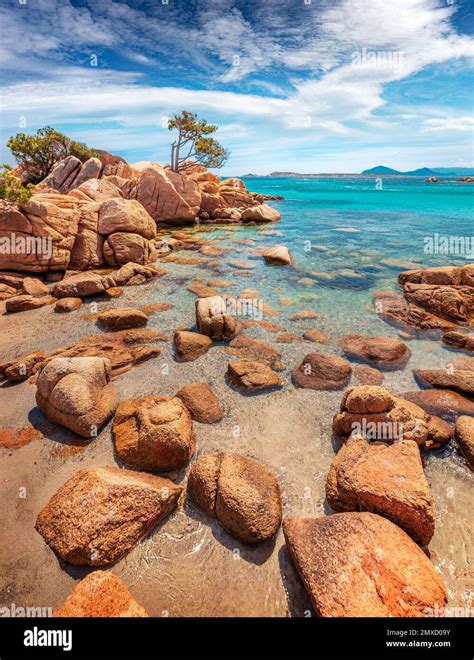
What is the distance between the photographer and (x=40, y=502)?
4695mm

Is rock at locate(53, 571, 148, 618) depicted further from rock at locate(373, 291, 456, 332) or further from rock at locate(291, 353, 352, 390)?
rock at locate(373, 291, 456, 332)

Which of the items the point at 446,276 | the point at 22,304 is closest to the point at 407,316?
the point at 446,276

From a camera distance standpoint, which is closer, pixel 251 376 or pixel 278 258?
pixel 251 376

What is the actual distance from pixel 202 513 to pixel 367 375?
17.8 ft

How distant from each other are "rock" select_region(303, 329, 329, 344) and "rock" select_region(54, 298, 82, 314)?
8.56 m

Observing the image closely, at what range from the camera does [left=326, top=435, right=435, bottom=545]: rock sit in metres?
4.07

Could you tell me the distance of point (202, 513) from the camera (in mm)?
4621

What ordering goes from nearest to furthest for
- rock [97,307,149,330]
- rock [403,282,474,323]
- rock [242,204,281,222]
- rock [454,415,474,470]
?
1. rock [454,415,474,470]
2. rock [97,307,149,330]
3. rock [403,282,474,323]
4. rock [242,204,281,222]

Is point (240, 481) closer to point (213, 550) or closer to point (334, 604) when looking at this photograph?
point (213, 550)

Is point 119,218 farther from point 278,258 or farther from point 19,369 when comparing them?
point 19,369

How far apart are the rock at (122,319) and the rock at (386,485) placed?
7.64 m

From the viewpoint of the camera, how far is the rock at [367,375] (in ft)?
25.5

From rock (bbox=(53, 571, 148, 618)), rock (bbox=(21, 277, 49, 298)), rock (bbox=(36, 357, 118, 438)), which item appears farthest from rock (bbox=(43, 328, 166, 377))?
rock (bbox=(53, 571, 148, 618))
